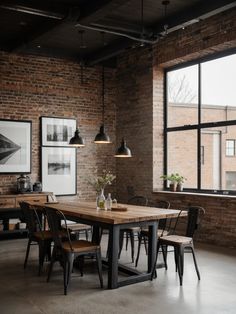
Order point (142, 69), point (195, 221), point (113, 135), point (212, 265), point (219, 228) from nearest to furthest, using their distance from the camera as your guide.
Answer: point (195, 221) → point (212, 265) → point (219, 228) → point (142, 69) → point (113, 135)

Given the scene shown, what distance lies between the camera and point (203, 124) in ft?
25.5

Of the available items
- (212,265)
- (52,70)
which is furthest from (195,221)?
(52,70)

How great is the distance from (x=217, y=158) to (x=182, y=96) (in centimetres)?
162

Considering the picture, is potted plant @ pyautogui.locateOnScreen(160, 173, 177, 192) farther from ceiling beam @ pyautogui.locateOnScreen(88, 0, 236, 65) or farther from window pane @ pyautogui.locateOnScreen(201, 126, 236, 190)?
ceiling beam @ pyautogui.locateOnScreen(88, 0, 236, 65)

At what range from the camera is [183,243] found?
16.2 feet

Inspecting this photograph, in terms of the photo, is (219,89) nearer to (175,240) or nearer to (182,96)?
(182,96)

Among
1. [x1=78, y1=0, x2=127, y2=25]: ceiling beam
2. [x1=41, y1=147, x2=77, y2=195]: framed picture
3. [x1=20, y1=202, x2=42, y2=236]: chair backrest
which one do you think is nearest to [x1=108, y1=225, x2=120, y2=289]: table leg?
[x1=20, y1=202, x2=42, y2=236]: chair backrest

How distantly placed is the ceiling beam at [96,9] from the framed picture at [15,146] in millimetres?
2916

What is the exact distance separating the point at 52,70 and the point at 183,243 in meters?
5.51

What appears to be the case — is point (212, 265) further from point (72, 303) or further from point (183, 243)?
point (72, 303)

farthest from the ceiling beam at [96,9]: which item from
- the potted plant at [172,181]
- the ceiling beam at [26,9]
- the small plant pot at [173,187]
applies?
the small plant pot at [173,187]

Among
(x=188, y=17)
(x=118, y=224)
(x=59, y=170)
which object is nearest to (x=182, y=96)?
(x=188, y=17)

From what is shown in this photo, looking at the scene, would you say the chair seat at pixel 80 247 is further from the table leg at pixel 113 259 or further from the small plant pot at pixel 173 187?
the small plant pot at pixel 173 187

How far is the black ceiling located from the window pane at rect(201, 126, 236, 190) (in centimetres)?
207
